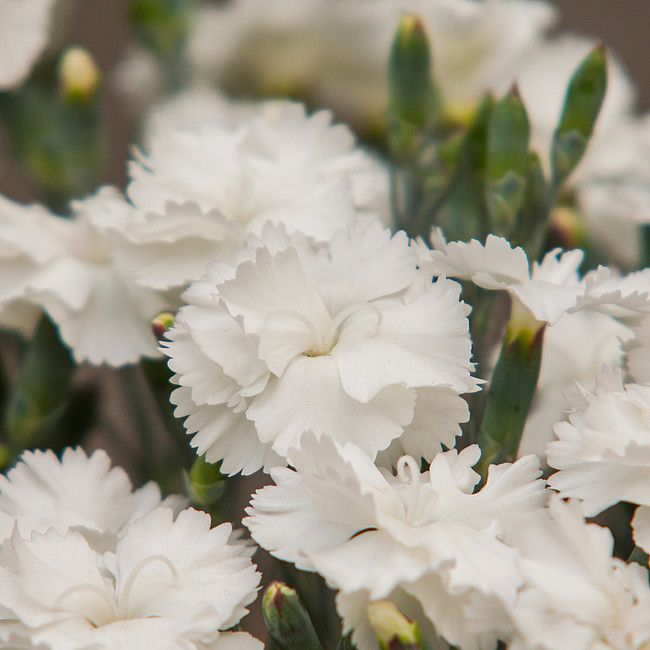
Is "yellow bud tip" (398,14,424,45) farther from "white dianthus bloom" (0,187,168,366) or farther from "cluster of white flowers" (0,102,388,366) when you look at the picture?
"white dianthus bloom" (0,187,168,366)

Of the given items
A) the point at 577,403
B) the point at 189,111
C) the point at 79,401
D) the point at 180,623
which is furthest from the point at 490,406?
the point at 189,111

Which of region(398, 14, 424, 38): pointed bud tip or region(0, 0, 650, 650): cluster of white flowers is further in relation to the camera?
region(398, 14, 424, 38): pointed bud tip

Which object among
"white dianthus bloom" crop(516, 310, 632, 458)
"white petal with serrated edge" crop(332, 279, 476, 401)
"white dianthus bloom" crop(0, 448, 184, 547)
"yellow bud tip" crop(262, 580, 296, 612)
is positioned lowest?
"white dianthus bloom" crop(516, 310, 632, 458)

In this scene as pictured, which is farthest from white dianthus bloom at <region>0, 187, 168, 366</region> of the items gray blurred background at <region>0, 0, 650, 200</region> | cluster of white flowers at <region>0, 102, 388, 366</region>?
gray blurred background at <region>0, 0, 650, 200</region>

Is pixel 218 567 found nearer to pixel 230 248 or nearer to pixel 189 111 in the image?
pixel 230 248

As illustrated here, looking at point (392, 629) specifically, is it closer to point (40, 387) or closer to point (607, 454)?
point (607, 454)

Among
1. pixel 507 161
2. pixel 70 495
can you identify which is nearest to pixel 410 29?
pixel 507 161

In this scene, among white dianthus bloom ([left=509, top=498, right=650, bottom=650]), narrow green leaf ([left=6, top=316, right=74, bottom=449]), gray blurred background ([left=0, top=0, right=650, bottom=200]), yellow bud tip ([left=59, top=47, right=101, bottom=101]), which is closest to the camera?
white dianthus bloom ([left=509, top=498, right=650, bottom=650])
